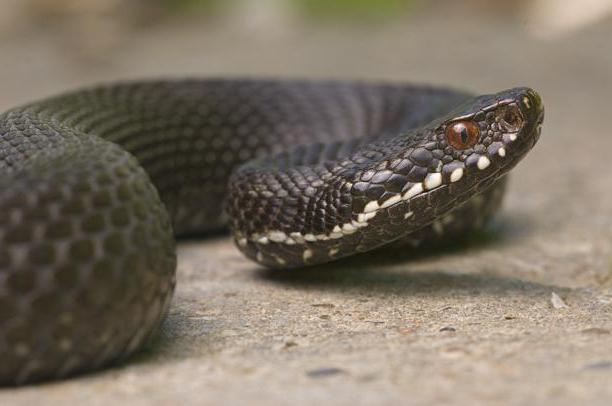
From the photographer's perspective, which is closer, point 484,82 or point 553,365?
point 553,365

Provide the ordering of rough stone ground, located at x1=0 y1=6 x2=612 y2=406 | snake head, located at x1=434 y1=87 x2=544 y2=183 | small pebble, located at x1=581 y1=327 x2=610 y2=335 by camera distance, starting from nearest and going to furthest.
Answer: rough stone ground, located at x1=0 y1=6 x2=612 y2=406 → small pebble, located at x1=581 y1=327 x2=610 y2=335 → snake head, located at x1=434 y1=87 x2=544 y2=183

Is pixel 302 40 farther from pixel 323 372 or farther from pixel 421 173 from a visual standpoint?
pixel 323 372

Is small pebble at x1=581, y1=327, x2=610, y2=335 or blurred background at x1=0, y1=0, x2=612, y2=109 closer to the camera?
small pebble at x1=581, y1=327, x2=610, y2=335

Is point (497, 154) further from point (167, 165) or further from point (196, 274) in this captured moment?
point (167, 165)

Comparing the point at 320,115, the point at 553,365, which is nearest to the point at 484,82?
the point at 320,115

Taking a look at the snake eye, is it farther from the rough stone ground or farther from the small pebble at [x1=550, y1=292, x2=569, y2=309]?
the small pebble at [x1=550, y1=292, x2=569, y2=309]

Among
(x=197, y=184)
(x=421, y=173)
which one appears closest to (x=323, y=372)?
(x=421, y=173)

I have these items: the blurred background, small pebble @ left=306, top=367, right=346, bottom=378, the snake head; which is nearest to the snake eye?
the snake head

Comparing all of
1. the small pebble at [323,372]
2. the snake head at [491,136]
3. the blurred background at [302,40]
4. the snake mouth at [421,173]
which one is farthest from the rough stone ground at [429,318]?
the blurred background at [302,40]
